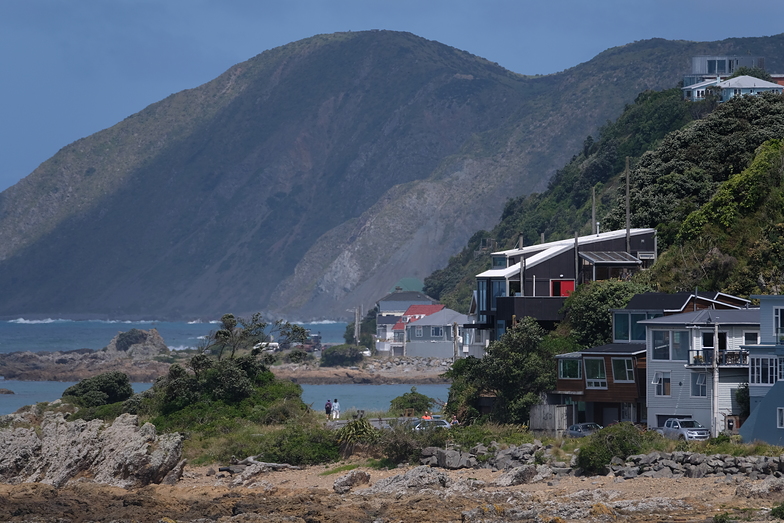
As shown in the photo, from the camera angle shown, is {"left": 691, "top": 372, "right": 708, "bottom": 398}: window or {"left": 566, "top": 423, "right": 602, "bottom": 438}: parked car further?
{"left": 566, "top": 423, "right": 602, "bottom": 438}: parked car

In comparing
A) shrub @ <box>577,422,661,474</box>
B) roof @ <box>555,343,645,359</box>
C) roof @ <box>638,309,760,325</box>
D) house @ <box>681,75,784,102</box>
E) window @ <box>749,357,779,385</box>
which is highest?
house @ <box>681,75,784,102</box>

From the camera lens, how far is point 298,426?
45.6 metres

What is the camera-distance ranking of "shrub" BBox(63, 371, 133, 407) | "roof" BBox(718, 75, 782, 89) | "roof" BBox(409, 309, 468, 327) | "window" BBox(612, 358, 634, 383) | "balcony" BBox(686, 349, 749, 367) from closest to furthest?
"balcony" BBox(686, 349, 749, 367) → "window" BBox(612, 358, 634, 383) → "shrub" BBox(63, 371, 133, 407) → "roof" BBox(718, 75, 782, 89) → "roof" BBox(409, 309, 468, 327)

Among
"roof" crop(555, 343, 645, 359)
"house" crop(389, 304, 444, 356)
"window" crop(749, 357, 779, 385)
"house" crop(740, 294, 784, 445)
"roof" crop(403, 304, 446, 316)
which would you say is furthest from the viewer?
"roof" crop(403, 304, 446, 316)

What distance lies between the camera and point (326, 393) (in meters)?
113

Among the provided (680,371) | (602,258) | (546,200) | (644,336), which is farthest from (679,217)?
(546,200)

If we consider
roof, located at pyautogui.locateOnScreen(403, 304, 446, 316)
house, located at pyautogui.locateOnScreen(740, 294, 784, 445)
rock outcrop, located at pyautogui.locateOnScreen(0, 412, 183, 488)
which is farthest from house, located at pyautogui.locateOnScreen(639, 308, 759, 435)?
roof, located at pyautogui.locateOnScreen(403, 304, 446, 316)

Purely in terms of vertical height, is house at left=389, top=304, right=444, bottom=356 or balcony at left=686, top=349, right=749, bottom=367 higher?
house at left=389, top=304, right=444, bottom=356

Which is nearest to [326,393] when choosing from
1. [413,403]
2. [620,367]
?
[413,403]

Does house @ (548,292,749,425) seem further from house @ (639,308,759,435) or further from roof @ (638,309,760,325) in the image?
roof @ (638,309,760,325)

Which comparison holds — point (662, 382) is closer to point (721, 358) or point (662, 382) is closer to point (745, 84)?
point (721, 358)

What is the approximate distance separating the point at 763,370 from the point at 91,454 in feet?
77.0

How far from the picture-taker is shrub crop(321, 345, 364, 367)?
148 meters

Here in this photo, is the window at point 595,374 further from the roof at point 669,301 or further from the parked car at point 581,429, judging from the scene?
the roof at point 669,301
